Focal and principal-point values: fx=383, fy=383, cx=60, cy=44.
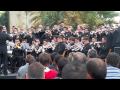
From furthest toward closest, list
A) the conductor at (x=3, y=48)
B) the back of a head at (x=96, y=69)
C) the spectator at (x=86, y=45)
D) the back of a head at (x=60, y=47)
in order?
the back of a head at (x=60, y=47) < the spectator at (x=86, y=45) < the conductor at (x=3, y=48) < the back of a head at (x=96, y=69)

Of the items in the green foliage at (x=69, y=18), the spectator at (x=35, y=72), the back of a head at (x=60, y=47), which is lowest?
the back of a head at (x=60, y=47)

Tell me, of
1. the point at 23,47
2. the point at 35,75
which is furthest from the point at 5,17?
the point at 35,75

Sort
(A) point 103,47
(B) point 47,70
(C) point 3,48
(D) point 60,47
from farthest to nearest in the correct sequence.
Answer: (D) point 60,47
(A) point 103,47
(C) point 3,48
(B) point 47,70

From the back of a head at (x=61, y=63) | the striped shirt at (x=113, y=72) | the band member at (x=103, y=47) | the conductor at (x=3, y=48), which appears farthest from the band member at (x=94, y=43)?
the striped shirt at (x=113, y=72)

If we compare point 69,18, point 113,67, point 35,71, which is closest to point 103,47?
point 69,18

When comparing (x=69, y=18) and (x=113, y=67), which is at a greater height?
(x=69, y=18)

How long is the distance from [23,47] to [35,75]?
18.9ft

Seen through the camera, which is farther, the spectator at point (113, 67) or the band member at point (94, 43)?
the band member at point (94, 43)

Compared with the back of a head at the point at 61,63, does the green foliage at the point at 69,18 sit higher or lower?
higher

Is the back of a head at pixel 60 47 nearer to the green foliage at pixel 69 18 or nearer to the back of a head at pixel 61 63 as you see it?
the green foliage at pixel 69 18

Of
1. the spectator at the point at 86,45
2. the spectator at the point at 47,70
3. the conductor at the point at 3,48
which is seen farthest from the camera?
the spectator at the point at 86,45

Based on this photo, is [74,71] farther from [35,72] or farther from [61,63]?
[61,63]

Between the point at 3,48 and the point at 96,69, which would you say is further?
the point at 3,48
